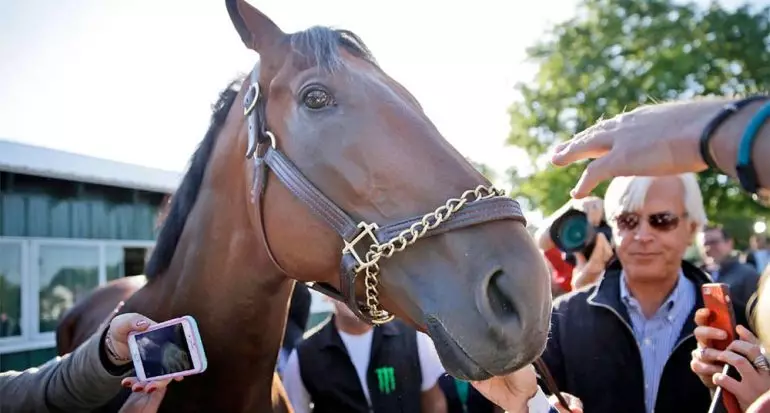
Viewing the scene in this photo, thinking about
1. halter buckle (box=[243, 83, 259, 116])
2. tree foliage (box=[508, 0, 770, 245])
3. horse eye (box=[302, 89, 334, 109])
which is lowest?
horse eye (box=[302, 89, 334, 109])

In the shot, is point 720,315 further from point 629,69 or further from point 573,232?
point 629,69

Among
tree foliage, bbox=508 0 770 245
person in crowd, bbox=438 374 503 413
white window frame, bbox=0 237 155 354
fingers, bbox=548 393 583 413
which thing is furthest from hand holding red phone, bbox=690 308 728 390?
tree foliage, bbox=508 0 770 245

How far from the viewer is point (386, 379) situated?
340 cm

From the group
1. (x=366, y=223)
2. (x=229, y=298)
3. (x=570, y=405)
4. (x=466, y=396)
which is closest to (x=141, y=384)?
(x=229, y=298)

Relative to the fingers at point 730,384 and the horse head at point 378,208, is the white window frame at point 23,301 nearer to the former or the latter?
the horse head at point 378,208

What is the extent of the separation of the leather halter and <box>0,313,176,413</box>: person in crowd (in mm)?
519

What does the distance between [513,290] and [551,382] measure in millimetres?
729

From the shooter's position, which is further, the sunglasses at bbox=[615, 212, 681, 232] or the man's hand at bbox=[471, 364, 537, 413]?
the sunglasses at bbox=[615, 212, 681, 232]

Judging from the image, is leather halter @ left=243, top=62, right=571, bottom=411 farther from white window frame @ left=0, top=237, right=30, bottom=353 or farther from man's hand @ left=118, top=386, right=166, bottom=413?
white window frame @ left=0, top=237, right=30, bottom=353

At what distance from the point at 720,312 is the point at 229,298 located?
161 centimetres

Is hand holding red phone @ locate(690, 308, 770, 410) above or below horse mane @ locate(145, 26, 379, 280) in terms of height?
below

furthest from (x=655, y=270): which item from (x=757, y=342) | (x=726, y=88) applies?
(x=726, y=88)

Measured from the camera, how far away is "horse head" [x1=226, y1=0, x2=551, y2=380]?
1.60 metres

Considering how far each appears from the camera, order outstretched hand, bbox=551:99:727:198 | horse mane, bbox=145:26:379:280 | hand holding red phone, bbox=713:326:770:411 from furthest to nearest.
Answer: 1. horse mane, bbox=145:26:379:280
2. hand holding red phone, bbox=713:326:770:411
3. outstretched hand, bbox=551:99:727:198
